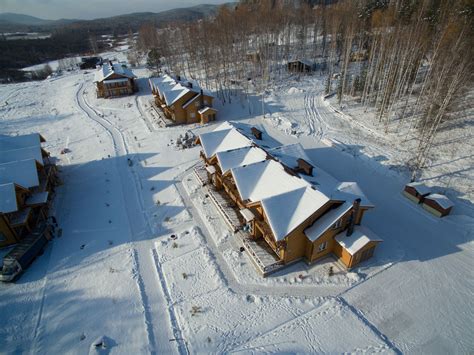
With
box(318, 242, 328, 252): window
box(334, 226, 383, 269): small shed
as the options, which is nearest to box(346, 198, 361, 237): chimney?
box(334, 226, 383, 269): small shed

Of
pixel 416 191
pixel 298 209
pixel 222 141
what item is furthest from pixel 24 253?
pixel 416 191

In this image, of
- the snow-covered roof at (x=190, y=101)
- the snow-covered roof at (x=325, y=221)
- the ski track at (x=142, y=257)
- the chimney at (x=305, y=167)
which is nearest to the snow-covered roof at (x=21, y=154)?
the ski track at (x=142, y=257)

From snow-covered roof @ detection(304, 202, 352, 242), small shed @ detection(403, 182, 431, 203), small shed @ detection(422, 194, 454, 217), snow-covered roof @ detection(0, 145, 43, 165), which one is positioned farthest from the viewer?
snow-covered roof @ detection(0, 145, 43, 165)

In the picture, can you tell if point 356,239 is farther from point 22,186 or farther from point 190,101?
point 190,101

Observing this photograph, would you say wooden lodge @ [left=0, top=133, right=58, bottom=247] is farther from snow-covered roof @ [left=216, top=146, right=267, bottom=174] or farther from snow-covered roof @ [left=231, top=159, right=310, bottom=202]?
snow-covered roof @ [left=231, top=159, right=310, bottom=202]

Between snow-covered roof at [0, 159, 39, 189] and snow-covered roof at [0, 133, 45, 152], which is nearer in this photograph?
snow-covered roof at [0, 159, 39, 189]

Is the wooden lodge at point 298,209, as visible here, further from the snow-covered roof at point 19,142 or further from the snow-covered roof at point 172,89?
the snow-covered roof at point 19,142

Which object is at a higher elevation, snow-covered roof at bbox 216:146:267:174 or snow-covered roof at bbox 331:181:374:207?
snow-covered roof at bbox 216:146:267:174
